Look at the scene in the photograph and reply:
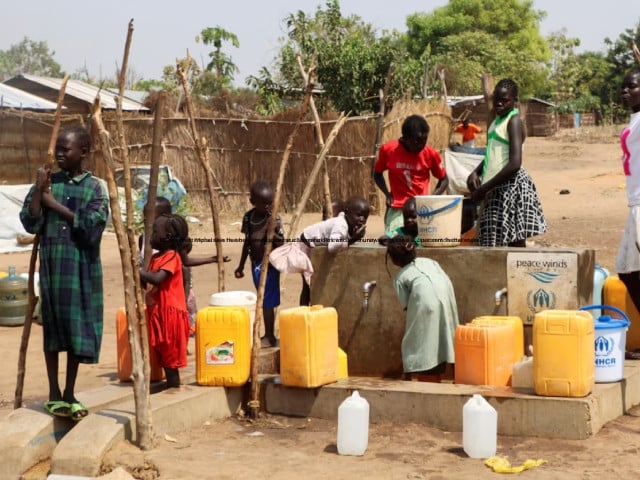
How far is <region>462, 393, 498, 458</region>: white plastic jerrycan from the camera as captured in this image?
16.7 feet

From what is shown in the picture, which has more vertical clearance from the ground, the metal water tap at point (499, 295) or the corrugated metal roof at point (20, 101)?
the corrugated metal roof at point (20, 101)

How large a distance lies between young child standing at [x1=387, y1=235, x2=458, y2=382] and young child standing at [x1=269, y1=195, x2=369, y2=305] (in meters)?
0.72

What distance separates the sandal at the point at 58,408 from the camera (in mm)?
5285

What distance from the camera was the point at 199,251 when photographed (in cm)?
1540

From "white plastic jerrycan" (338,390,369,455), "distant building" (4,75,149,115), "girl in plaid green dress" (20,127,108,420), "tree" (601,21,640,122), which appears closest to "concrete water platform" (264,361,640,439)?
"white plastic jerrycan" (338,390,369,455)

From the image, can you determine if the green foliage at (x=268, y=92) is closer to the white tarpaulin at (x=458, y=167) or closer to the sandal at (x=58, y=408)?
the white tarpaulin at (x=458, y=167)

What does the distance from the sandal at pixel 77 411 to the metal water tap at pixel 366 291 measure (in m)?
2.13

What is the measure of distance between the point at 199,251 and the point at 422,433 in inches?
394

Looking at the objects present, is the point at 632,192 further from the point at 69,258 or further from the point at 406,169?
the point at 69,258

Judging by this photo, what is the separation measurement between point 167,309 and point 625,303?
117 inches

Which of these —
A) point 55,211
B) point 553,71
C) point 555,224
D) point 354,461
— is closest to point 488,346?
point 354,461

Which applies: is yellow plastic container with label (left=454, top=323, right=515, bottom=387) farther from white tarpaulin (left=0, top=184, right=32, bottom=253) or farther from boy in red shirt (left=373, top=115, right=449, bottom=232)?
white tarpaulin (left=0, top=184, right=32, bottom=253)

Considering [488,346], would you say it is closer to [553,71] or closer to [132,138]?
[132,138]

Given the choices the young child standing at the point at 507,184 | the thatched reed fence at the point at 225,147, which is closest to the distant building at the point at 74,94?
the thatched reed fence at the point at 225,147
